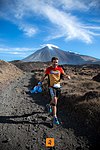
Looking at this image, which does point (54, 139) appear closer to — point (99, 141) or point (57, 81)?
point (99, 141)

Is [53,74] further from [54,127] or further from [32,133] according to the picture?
[32,133]

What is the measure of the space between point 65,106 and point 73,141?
4190mm

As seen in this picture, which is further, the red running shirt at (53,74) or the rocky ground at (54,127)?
the red running shirt at (53,74)

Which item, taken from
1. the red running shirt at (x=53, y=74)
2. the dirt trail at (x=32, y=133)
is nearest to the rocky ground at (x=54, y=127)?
the dirt trail at (x=32, y=133)

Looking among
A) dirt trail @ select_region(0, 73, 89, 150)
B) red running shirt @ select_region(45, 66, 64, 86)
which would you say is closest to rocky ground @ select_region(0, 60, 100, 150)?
dirt trail @ select_region(0, 73, 89, 150)

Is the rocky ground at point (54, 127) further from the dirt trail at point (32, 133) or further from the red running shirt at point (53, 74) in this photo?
the red running shirt at point (53, 74)

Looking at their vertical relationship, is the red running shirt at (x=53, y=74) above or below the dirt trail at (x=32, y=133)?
above

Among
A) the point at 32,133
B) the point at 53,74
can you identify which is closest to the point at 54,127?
the point at 32,133

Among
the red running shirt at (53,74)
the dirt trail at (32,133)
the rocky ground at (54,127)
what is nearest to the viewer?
the dirt trail at (32,133)

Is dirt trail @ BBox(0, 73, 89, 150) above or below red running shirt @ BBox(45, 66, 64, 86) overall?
below

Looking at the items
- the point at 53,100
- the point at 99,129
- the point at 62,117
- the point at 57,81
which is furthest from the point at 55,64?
the point at 99,129

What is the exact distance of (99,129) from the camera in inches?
290

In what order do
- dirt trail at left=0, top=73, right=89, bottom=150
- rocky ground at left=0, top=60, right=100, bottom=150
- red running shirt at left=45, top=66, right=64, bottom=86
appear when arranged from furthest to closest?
red running shirt at left=45, top=66, right=64, bottom=86
rocky ground at left=0, top=60, right=100, bottom=150
dirt trail at left=0, top=73, right=89, bottom=150

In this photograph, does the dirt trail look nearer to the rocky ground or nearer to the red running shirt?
the rocky ground
